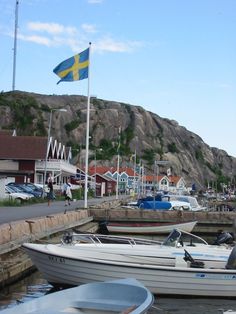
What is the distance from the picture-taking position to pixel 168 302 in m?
15.6

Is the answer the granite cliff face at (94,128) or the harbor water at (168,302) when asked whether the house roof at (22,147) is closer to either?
the harbor water at (168,302)

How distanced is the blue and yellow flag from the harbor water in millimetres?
18252

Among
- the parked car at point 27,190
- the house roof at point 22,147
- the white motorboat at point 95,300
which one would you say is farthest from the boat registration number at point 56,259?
the house roof at point 22,147

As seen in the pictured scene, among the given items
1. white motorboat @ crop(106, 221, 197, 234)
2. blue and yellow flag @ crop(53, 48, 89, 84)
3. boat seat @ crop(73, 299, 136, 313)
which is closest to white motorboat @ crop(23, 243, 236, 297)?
boat seat @ crop(73, 299, 136, 313)

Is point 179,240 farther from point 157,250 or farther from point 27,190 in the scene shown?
point 27,190

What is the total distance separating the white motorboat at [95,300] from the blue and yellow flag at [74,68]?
2387 centimetres

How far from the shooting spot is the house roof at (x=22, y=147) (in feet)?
241

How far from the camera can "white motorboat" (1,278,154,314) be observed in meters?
9.23

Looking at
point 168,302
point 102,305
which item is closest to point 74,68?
point 168,302

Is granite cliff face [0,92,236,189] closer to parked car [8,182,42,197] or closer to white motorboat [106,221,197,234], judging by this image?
parked car [8,182,42,197]

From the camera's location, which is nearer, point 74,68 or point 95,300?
point 95,300

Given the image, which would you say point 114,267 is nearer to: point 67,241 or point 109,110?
point 67,241

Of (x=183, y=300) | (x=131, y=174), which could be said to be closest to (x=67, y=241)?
(x=183, y=300)

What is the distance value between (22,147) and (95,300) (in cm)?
6733
